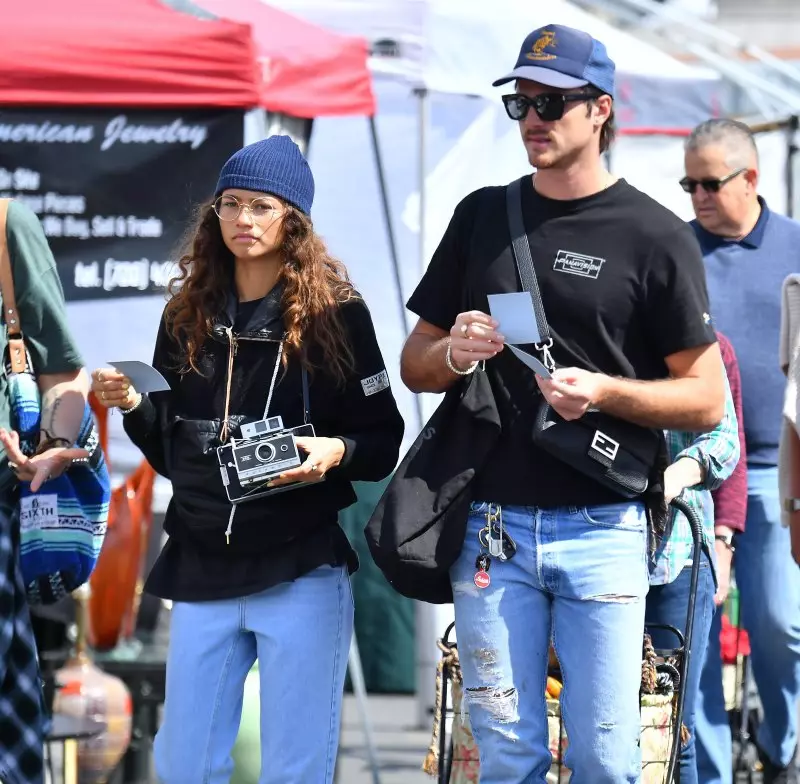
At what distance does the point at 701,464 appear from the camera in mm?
3910

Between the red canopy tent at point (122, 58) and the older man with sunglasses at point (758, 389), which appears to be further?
the red canopy tent at point (122, 58)

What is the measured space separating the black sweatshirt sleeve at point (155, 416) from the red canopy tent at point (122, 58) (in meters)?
1.81

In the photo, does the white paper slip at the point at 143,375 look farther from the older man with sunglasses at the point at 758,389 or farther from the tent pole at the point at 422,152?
the tent pole at the point at 422,152

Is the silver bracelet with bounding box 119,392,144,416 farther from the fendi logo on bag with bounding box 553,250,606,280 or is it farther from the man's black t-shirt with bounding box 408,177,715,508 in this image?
the fendi logo on bag with bounding box 553,250,606,280

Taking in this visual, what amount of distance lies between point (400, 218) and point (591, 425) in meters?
4.24

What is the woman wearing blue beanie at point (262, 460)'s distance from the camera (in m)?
3.36

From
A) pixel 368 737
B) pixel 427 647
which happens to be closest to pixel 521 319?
pixel 368 737

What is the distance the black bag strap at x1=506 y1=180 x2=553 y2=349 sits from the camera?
10.4 feet

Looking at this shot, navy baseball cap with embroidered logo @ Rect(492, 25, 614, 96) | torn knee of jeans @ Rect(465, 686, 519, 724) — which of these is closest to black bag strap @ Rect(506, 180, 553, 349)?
navy baseball cap with embroidered logo @ Rect(492, 25, 614, 96)

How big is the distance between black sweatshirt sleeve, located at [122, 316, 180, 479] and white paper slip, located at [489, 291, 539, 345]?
0.91 metres

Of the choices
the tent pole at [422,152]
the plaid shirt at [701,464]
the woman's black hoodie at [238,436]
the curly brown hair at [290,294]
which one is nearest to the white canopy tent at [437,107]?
the tent pole at [422,152]

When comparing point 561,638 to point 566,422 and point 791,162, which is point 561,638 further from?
point 791,162

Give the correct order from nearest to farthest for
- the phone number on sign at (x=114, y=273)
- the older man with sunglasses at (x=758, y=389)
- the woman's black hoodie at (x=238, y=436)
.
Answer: the woman's black hoodie at (x=238, y=436), the older man with sunglasses at (x=758, y=389), the phone number on sign at (x=114, y=273)

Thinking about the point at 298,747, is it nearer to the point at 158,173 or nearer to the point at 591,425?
the point at 591,425
